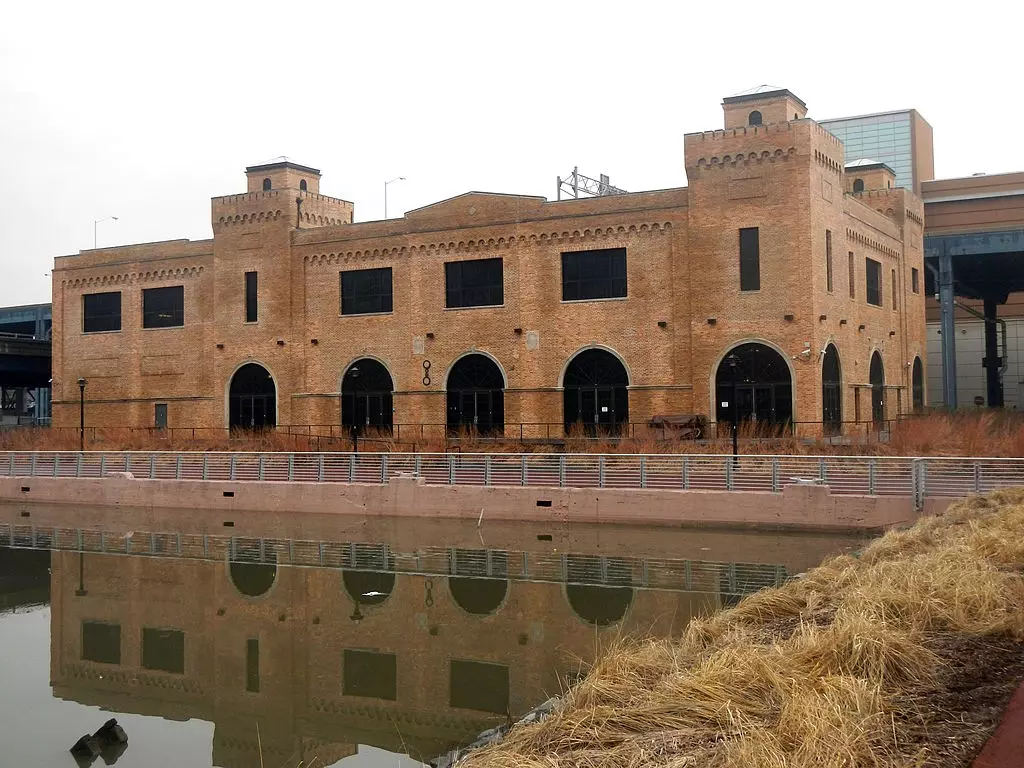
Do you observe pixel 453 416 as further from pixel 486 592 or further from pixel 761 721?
pixel 761 721

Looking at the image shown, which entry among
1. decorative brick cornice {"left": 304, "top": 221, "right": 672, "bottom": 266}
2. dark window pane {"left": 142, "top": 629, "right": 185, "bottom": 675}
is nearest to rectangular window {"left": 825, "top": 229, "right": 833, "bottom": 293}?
decorative brick cornice {"left": 304, "top": 221, "right": 672, "bottom": 266}

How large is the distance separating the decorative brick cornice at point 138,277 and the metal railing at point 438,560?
2016 cm

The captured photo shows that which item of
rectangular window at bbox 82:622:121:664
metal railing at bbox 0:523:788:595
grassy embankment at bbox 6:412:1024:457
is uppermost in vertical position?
grassy embankment at bbox 6:412:1024:457

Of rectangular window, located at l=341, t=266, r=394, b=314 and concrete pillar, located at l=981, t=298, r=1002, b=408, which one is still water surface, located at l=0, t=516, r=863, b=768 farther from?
concrete pillar, located at l=981, t=298, r=1002, b=408

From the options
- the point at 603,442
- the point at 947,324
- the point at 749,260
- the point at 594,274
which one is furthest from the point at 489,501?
the point at 947,324

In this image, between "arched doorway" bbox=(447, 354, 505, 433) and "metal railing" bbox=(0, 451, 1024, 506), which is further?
"arched doorway" bbox=(447, 354, 505, 433)

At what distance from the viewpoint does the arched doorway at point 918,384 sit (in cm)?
4838

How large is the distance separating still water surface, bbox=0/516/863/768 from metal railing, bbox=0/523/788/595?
10 cm

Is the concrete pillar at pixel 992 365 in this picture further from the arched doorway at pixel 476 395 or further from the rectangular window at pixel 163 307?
the rectangular window at pixel 163 307

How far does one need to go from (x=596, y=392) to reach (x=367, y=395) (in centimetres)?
1035

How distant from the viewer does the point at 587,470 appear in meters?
28.2

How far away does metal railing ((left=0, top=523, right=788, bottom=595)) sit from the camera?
20531 millimetres

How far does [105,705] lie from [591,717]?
8.66m

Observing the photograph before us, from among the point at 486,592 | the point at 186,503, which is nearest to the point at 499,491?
the point at 486,592
